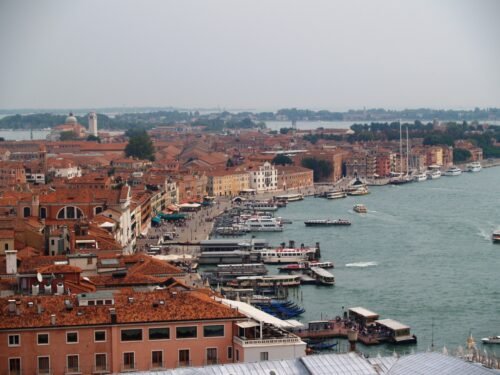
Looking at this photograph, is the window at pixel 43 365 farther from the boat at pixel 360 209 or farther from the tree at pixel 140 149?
the tree at pixel 140 149

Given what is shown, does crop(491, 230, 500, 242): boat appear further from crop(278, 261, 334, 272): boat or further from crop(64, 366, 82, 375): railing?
crop(64, 366, 82, 375): railing

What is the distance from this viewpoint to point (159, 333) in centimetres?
585

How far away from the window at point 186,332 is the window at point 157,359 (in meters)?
0.12

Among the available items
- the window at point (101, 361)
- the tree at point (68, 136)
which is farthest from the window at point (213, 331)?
the tree at point (68, 136)

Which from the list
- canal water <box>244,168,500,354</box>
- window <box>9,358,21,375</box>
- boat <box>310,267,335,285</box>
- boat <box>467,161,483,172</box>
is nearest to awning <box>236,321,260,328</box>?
window <box>9,358,21,375</box>

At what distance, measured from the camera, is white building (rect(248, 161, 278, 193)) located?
25578 mm

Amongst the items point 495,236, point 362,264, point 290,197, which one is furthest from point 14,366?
point 290,197

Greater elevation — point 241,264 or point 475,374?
point 475,374

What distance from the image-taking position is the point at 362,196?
80.2ft

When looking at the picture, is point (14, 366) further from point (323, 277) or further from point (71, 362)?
point (323, 277)

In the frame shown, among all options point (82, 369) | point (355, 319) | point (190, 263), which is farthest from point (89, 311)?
A: point (190, 263)

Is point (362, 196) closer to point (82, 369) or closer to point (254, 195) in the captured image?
point (254, 195)

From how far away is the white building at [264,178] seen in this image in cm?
2558

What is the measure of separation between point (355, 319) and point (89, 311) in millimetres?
3980
